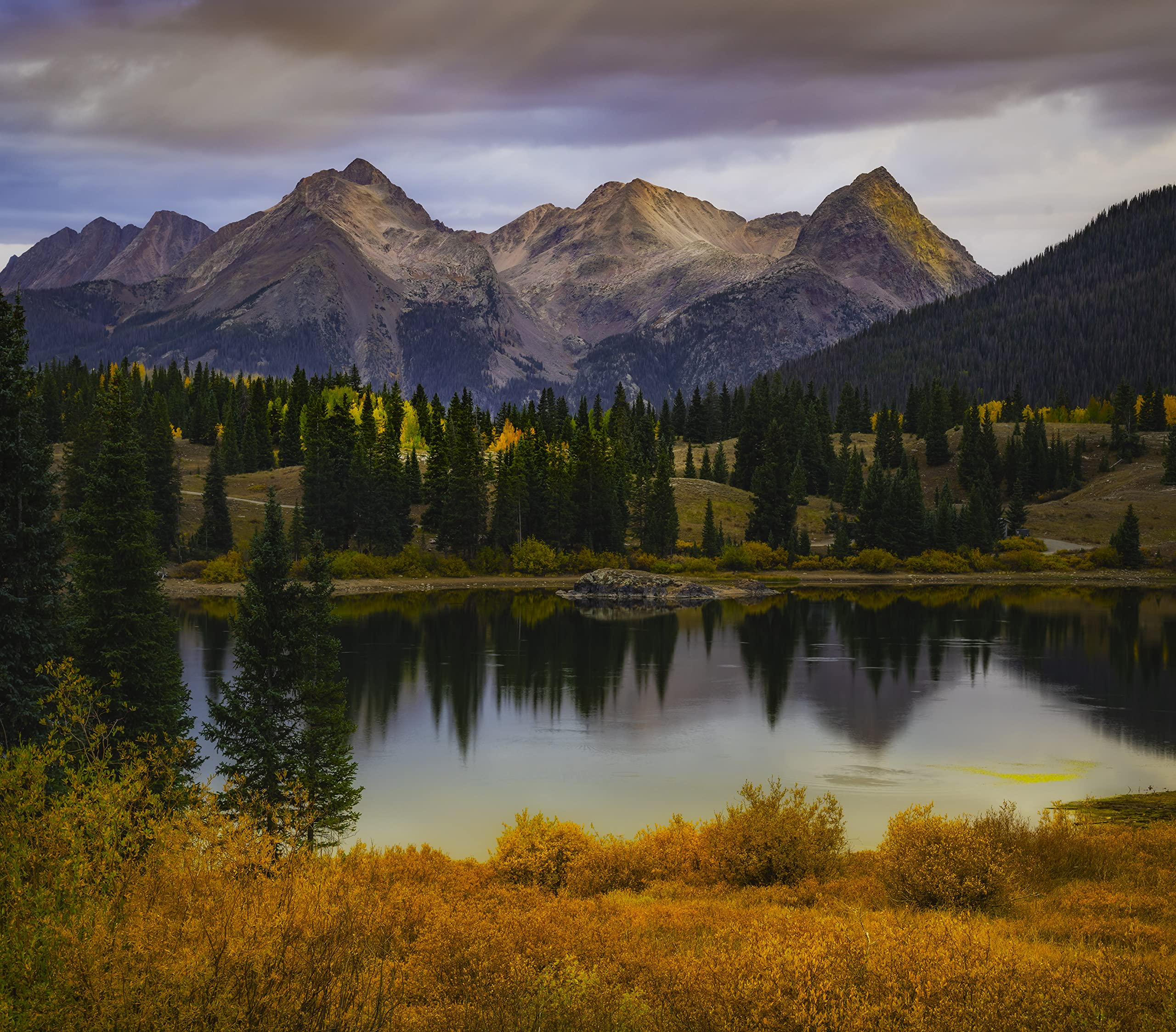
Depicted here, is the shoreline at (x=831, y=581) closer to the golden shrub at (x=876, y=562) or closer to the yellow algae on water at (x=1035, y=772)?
the golden shrub at (x=876, y=562)

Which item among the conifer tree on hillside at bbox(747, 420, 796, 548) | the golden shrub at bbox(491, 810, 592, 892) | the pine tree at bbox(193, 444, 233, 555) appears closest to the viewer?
the golden shrub at bbox(491, 810, 592, 892)

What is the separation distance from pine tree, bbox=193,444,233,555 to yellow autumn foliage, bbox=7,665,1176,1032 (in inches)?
4273

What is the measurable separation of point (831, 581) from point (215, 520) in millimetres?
82753

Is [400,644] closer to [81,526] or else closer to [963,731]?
[963,731]

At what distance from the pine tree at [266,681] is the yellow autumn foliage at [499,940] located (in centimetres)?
561

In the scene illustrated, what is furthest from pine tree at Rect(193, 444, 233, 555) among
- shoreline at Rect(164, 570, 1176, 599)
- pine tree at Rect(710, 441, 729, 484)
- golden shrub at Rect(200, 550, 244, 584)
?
pine tree at Rect(710, 441, 729, 484)

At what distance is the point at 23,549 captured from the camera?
91.8 ft

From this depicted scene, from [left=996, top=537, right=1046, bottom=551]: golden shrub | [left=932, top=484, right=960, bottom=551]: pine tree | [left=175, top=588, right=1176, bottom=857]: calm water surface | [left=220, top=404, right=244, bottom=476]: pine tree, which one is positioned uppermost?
[left=220, top=404, right=244, bottom=476]: pine tree

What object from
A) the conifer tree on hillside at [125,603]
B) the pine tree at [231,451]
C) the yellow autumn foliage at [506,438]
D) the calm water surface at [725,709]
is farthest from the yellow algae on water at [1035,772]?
the pine tree at [231,451]

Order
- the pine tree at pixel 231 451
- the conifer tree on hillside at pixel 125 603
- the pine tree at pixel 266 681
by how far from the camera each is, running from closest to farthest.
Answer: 1. the pine tree at pixel 266 681
2. the conifer tree on hillside at pixel 125 603
3. the pine tree at pixel 231 451

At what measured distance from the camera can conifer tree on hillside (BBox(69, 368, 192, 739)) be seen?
3234cm

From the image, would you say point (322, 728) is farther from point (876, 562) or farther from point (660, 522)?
point (876, 562)

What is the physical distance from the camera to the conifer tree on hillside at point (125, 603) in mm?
32344

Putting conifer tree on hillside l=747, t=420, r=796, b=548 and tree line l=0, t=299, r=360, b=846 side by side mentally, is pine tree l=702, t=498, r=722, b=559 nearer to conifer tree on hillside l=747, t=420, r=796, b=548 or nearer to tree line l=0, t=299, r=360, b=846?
conifer tree on hillside l=747, t=420, r=796, b=548
